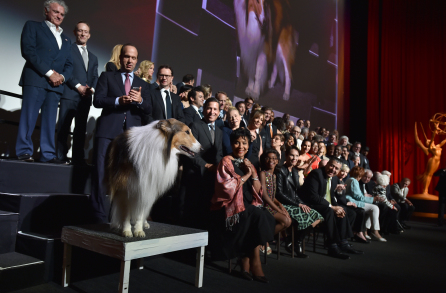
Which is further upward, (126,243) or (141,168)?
(141,168)

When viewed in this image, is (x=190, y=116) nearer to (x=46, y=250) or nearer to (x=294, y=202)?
(x=294, y=202)

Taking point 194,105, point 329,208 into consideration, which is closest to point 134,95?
point 194,105

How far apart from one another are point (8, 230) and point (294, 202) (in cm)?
283

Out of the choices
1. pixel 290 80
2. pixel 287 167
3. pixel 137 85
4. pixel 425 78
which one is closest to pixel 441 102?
pixel 425 78

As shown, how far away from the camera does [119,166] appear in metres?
2.13

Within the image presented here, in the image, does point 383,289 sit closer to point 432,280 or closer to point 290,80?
point 432,280

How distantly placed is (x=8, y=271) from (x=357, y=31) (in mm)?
13193

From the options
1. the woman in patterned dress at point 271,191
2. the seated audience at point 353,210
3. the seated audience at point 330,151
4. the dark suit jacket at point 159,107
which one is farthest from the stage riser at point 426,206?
the dark suit jacket at point 159,107

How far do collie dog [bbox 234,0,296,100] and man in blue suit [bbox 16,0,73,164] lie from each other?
14.1 ft

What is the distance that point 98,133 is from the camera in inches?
107

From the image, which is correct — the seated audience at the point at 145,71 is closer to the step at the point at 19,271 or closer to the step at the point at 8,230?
the step at the point at 8,230

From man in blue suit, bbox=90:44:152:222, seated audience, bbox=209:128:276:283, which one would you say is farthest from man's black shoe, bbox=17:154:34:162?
seated audience, bbox=209:128:276:283

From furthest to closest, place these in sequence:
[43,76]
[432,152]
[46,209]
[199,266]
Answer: [432,152]
[43,76]
[46,209]
[199,266]

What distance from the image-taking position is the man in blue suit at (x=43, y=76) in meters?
3.00
